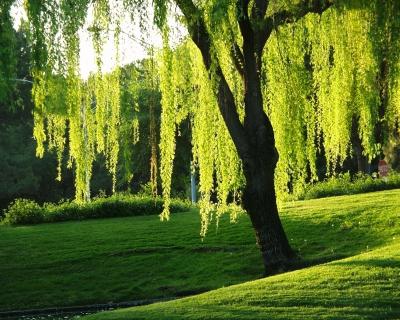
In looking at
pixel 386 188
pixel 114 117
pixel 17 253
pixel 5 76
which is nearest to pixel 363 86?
pixel 114 117

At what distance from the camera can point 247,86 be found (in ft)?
39.4

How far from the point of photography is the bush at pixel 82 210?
23453mm

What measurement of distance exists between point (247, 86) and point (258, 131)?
2.58 ft

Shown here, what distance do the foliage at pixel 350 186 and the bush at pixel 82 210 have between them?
4.83 meters

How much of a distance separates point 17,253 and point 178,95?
8.83 metres

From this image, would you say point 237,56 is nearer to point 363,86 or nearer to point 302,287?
point 363,86

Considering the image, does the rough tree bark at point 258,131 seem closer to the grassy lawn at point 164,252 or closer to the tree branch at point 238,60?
the tree branch at point 238,60

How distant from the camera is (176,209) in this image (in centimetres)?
2450

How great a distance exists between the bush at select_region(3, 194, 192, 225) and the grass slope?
45.1 feet

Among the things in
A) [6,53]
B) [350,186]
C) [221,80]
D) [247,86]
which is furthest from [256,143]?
[350,186]

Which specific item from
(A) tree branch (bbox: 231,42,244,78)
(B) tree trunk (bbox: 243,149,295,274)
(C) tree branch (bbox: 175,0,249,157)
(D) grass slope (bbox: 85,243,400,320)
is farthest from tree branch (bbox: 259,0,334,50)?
(D) grass slope (bbox: 85,243,400,320)

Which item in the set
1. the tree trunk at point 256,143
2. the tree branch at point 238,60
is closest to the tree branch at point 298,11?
the tree trunk at point 256,143

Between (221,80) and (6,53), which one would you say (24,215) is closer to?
(221,80)

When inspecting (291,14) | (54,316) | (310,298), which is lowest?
(54,316)
